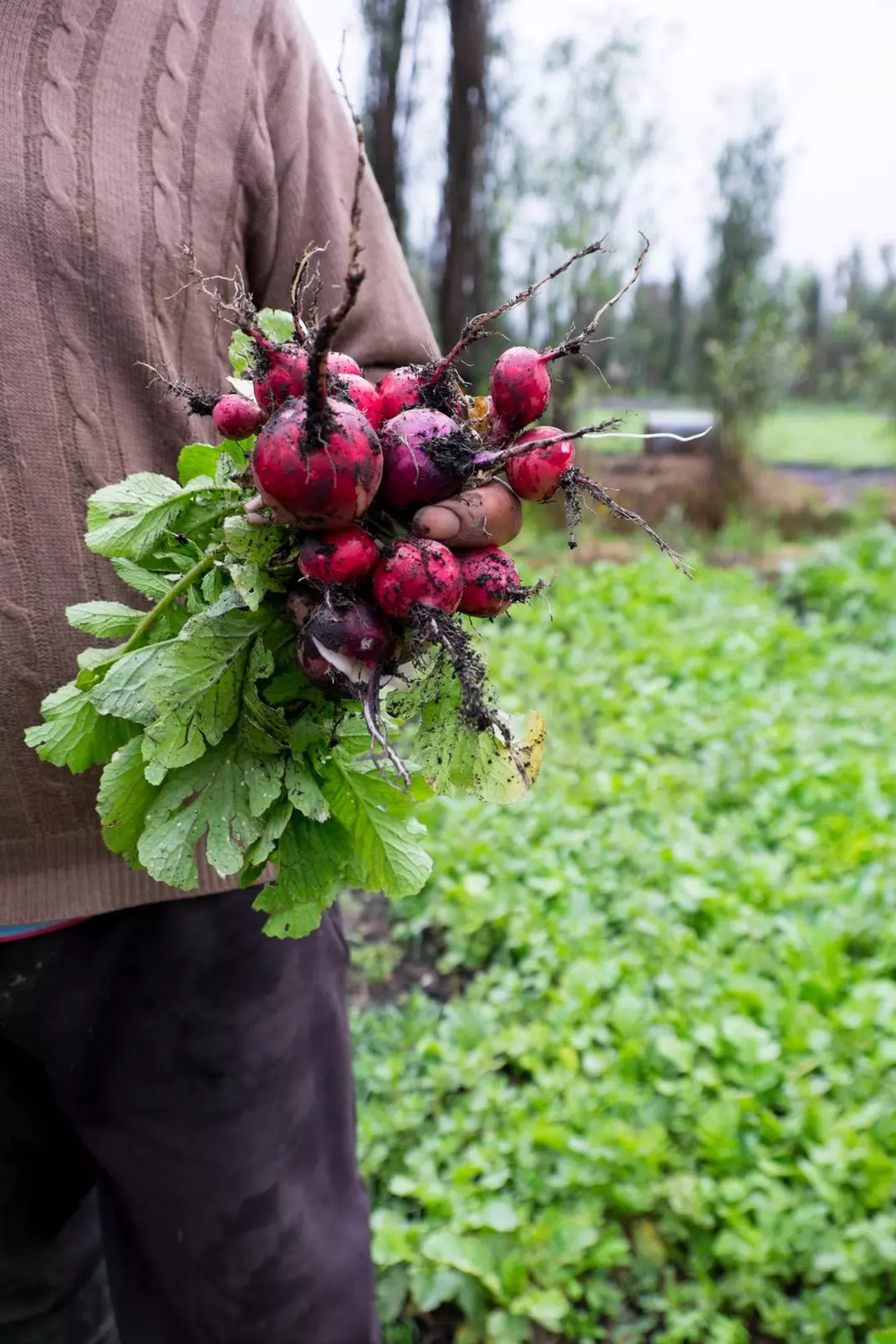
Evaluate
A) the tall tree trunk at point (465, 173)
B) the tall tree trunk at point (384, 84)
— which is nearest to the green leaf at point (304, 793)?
the tall tree trunk at point (465, 173)

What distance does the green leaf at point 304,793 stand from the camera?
900 millimetres

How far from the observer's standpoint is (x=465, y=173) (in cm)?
804

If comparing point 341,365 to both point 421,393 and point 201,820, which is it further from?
point 201,820

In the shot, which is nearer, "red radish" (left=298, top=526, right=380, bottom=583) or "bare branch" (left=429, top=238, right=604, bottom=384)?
"red radish" (left=298, top=526, right=380, bottom=583)

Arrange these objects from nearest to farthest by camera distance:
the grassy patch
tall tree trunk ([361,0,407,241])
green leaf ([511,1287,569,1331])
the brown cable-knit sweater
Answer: the brown cable-knit sweater
green leaf ([511,1287,569,1331])
tall tree trunk ([361,0,407,241])
the grassy patch

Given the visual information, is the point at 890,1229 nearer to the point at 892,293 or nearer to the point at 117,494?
the point at 117,494

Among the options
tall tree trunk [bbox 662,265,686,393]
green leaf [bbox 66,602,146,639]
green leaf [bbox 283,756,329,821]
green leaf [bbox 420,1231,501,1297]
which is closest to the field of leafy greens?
green leaf [bbox 420,1231,501,1297]

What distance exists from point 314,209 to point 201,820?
2.68 ft

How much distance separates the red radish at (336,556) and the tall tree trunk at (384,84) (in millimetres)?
9245

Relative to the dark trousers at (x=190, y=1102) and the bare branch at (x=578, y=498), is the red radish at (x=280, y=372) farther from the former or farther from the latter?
the dark trousers at (x=190, y=1102)

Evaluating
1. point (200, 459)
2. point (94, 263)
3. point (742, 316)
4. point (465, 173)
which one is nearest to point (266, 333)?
point (200, 459)

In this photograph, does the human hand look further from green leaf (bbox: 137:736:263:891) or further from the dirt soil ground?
the dirt soil ground

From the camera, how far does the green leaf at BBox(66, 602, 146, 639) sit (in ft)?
3.14

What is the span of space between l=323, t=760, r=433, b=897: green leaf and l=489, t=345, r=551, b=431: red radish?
376 mm
